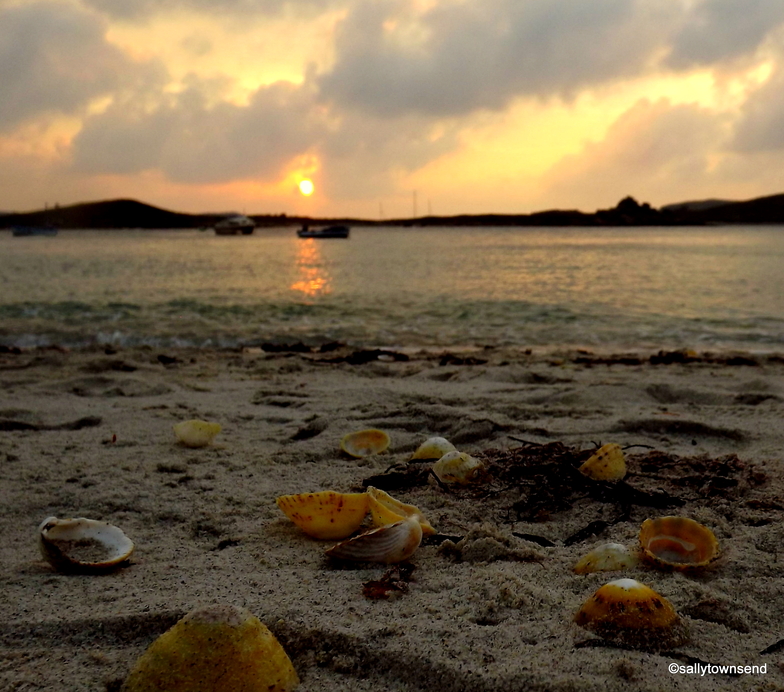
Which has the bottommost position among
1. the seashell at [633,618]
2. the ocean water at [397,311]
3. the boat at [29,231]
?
the ocean water at [397,311]

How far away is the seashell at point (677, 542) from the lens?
196 centimetres

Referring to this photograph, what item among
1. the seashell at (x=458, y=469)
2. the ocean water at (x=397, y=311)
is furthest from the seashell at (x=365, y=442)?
the ocean water at (x=397, y=311)

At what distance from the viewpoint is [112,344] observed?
26.6 ft

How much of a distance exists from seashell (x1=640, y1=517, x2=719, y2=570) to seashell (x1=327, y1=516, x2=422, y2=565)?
0.73m

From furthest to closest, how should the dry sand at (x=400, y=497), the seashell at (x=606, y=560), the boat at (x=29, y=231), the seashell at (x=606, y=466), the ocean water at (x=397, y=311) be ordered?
the boat at (x=29, y=231), the ocean water at (x=397, y=311), the seashell at (x=606, y=466), the seashell at (x=606, y=560), the dry sand at (x=400, y=497)

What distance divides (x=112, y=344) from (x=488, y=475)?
673 cm

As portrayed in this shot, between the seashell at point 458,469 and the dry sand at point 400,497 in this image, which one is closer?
the dry sand at point 400,497

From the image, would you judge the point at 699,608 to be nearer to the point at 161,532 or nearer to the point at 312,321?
the point at 161,532

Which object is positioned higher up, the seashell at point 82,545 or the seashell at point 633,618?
the seashell at point 633,618

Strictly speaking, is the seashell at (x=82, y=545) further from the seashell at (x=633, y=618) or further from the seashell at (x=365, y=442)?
the seashell at (x=633, y=618)

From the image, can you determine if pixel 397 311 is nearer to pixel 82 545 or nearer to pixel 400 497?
pixel 400 497

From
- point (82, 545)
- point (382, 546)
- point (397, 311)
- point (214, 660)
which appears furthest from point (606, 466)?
point (397, 311)

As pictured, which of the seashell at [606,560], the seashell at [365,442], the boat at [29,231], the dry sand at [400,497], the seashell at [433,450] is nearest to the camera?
the dry sand at [400,497]

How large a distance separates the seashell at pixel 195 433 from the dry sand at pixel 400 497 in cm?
8
